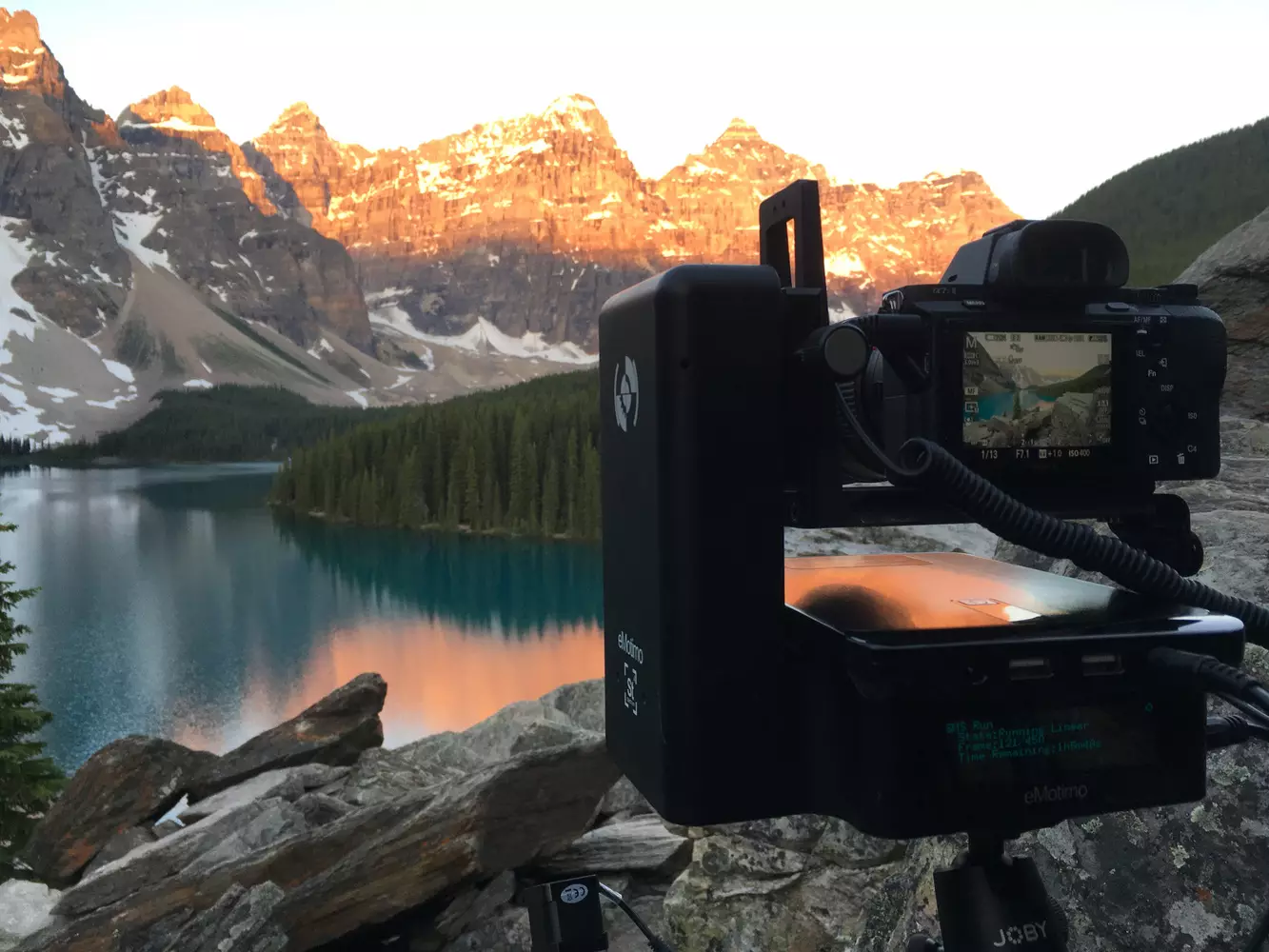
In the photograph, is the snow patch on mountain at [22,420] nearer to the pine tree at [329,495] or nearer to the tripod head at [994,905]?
the pine tree at [329,495]

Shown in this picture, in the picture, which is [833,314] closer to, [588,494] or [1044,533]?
[1044,533]

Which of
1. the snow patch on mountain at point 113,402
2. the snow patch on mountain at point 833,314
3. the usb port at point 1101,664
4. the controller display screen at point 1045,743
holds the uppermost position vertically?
the snow patch on mountain at point 113,402

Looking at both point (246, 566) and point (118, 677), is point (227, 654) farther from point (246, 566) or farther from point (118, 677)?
point (246, 566)

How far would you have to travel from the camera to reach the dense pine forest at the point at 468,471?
59188 millimetres

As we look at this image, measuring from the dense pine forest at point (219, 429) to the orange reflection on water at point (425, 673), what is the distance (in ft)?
185

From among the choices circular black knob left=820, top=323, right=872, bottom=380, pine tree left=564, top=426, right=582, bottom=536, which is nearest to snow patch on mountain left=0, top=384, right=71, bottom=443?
pine tree left=564, top=426, right=582, bottom=536

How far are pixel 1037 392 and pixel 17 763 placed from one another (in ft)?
44.2

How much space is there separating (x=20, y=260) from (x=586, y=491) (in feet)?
473

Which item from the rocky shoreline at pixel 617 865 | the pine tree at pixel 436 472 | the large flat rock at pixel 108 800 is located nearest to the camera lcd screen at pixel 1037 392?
the rocky shoreline at pixel 617 865

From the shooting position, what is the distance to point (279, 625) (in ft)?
170

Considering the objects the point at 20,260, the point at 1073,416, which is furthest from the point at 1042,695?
the point at 20,260

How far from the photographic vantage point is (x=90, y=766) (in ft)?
30.0

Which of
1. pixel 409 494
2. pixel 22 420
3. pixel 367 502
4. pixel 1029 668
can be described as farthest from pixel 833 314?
pixel 22 420

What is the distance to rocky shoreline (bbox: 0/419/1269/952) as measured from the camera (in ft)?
7.27
